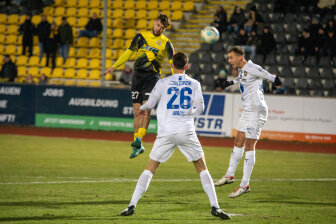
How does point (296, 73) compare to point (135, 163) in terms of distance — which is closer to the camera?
point (135, 163)

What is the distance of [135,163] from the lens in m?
15.0

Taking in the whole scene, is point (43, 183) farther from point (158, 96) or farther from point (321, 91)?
point (321, 91)

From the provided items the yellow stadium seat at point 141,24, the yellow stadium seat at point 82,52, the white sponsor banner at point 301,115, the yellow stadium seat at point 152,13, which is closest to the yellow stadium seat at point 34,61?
the yellow stadium seat at point 82,52

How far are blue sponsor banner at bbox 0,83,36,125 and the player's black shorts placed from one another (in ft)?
42.1

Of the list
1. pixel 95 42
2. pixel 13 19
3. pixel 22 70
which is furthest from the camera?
pixel 13 19

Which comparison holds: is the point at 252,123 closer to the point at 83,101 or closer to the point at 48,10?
the point at 83,101

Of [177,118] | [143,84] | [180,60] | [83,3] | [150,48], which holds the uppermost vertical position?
[83,3]

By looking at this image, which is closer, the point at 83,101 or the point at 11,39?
the point at 83,101

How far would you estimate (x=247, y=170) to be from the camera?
407 inches

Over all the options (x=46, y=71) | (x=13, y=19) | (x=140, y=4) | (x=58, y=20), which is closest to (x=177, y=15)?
(x=140, y=4)

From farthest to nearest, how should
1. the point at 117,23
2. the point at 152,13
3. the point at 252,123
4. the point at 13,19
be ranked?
the point at 13,19 < the point at 117,23 < the point at 152,13 < the point at 252,123

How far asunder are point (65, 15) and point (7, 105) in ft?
26.6

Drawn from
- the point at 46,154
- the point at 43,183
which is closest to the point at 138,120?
the point at 43,183

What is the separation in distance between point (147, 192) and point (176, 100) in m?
3.10
